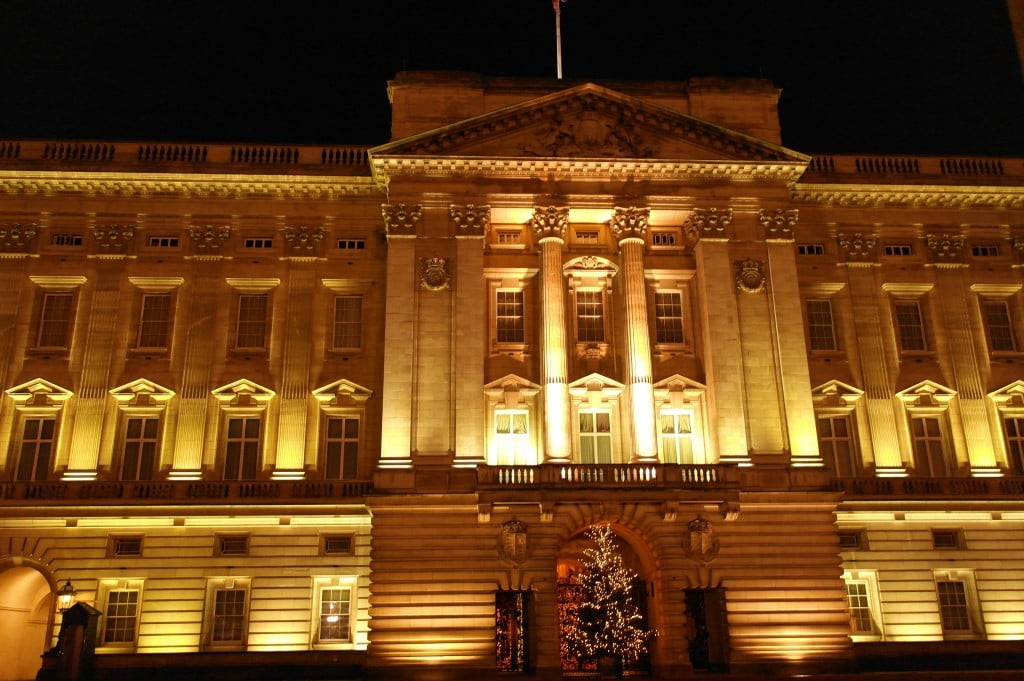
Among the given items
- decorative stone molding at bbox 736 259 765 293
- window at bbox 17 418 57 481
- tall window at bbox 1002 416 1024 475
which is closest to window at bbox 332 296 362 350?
window at bbox 17 418 57 481

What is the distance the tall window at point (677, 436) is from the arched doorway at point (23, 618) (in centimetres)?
2393

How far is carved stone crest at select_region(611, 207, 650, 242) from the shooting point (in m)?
37.6

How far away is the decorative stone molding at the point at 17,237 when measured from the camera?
3816cm

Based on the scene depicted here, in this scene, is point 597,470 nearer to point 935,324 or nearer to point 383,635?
point 383,635

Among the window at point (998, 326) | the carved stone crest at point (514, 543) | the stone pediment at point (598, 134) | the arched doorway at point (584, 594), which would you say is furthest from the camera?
the window at point (998, 326)

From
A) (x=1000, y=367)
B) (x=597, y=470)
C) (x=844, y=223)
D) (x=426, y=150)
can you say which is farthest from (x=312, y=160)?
(x=1000, y=367)

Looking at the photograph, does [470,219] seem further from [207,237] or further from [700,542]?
[700,542]

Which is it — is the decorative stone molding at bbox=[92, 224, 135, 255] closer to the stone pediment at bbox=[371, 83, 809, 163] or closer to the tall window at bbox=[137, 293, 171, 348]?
the tall window at bbox=[137, 293, 171, 348]

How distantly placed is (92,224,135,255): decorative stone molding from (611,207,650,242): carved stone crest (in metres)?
20.2

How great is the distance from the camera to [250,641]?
111 ft

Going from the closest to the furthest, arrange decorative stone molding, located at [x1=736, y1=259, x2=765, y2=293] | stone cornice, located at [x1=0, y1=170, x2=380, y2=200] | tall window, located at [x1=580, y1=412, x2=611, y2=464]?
tall window, located at [x1=580, y1=412, x2=611, y2=464]
decorative stone molding, located at [x1=736, y1=259, x2=765, y2=293]
stone cornice, located at [x1=0, y1=170, x2=380, y2=200]

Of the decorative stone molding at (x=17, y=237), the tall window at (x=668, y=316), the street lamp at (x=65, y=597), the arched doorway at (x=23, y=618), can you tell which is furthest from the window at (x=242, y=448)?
the tall window at (x=668, y=316)

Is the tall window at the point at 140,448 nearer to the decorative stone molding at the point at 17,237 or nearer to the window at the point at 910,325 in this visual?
the decorative stone molding at the point at 17,237

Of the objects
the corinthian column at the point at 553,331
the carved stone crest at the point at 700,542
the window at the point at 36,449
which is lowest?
the carved stone crest at the point at 700,542
